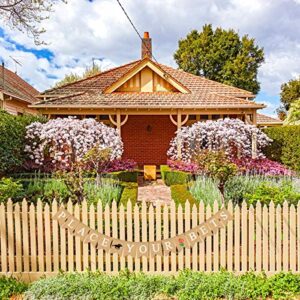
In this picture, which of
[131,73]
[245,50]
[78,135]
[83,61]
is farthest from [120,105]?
[83,61]

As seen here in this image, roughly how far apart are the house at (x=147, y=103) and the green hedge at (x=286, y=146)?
1440mm

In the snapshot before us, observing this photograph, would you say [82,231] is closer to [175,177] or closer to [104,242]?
[104,242]

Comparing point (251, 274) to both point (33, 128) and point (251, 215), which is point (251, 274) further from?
point (33, 128)

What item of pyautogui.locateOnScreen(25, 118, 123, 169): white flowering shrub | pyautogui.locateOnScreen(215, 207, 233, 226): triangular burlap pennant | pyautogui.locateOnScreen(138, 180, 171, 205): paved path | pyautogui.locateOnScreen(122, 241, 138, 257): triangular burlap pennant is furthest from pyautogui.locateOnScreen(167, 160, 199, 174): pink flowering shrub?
pyautogui.locateOnScreen(122, 241, 138, 257): triangular burlap pennant

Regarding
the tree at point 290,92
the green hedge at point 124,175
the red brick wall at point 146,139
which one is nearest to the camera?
the green hedge at point 124,175

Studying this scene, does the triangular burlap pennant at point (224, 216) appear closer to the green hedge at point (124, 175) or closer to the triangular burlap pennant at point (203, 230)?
the triangular burlap pennant at point (203, 230)

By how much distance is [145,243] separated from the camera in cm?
431

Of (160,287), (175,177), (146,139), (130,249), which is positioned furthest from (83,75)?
(160,287)

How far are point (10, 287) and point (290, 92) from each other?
38.4 meters

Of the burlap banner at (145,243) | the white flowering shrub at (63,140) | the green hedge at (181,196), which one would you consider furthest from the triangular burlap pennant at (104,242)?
the white flowering shrub at (63,140)

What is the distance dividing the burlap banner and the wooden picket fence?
6cm

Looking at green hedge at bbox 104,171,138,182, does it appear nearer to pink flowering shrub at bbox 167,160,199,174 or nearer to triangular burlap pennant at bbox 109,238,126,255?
pink flowering shrub at bbox 167,160,199,174

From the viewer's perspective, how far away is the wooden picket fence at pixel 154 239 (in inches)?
169

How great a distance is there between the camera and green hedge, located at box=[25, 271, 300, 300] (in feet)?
12.6
